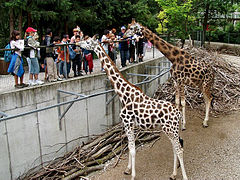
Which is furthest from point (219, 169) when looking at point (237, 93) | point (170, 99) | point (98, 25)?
point (98, 25)

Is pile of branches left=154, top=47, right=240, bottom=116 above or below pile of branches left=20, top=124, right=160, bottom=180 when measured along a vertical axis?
above

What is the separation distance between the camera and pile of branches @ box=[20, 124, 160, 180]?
7.34m

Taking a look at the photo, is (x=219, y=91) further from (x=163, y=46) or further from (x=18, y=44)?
(x=18, y=44)

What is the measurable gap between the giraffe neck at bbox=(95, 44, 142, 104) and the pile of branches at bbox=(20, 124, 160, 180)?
2.12 meters

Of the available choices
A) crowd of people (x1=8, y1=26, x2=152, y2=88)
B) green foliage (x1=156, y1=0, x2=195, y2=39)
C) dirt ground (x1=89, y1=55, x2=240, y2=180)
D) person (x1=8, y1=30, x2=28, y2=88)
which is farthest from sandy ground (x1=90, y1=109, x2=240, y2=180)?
green foliage (x1=156, y1=0, x2=195, y2=39)

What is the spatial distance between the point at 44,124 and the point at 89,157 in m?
1.61

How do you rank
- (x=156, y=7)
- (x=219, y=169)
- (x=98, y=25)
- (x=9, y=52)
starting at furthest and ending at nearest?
(x=156, y=7)
(x=98, y=25)
(x=9, y=52)
(x=219, y=169)

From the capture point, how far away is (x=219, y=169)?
706 cm

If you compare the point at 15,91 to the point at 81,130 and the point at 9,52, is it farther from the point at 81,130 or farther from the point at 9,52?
the point at 81,130

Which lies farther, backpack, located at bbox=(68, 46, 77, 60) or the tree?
the tree

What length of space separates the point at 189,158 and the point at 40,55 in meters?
5.50

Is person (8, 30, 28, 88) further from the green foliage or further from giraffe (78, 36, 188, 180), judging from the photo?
the green foliage

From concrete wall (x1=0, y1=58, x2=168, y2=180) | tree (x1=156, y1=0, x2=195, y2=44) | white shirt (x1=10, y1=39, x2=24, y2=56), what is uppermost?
tree (x1=156, y1=0, x2=195, y2=44)

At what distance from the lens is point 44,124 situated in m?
8.23
